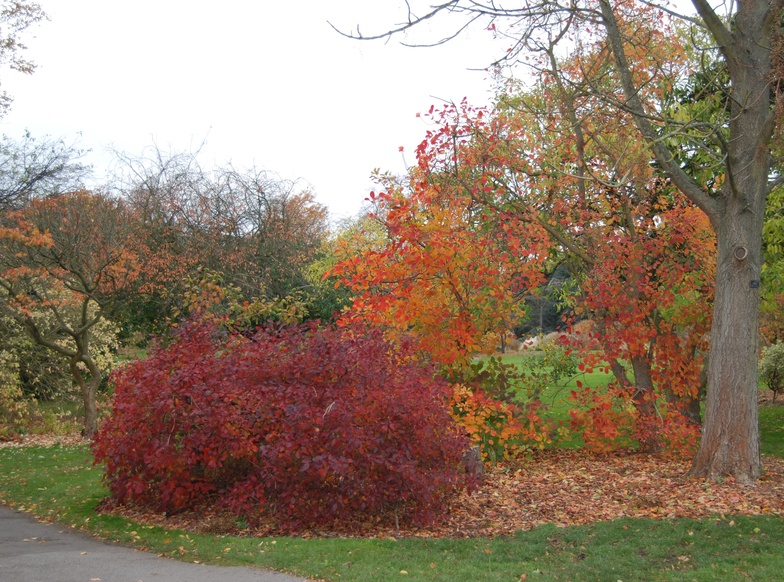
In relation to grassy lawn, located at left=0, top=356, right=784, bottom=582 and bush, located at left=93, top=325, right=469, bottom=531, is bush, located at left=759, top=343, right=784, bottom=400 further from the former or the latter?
bush, located at left=93, top=325, right=469, bottom=531

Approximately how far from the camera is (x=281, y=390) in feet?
25.7

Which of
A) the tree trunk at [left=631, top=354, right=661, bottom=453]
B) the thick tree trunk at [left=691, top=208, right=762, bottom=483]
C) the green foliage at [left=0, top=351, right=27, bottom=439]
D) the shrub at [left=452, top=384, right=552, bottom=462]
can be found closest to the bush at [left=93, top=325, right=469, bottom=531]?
the shrub at [left=452, top=384, right=552, bottom=462]

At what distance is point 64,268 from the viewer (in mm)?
15461

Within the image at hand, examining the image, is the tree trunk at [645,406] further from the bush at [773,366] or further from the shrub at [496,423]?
the bush at [773,366]

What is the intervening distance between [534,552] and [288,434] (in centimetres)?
267

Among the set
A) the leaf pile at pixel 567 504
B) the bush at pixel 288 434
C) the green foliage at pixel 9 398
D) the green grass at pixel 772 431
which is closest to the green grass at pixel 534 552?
the leaf pile at pixel 567 504

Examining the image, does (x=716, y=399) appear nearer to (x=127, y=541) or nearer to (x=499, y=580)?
(x=499, y=580)

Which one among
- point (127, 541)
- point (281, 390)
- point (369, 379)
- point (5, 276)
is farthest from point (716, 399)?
point (5, 276)

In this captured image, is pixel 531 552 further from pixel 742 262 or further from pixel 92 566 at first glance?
pixel 742 262

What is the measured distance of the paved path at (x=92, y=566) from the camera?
19.1 ft

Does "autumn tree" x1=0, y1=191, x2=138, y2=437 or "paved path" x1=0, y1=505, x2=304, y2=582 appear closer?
"paved path" x1=0, y1=505, x2=304, y2=582

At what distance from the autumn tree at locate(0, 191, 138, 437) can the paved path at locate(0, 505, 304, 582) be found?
27.1ft

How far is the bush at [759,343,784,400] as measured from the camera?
64.9 feet

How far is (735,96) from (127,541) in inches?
330
